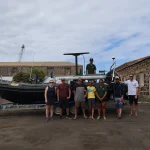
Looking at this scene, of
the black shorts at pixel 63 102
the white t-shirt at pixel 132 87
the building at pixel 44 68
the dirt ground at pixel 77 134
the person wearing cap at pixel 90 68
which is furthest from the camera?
the building at pixel 44 68

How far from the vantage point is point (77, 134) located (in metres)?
7.61

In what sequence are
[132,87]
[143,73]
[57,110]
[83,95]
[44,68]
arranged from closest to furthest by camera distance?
1. [83,95]
2. [132,87]
3. [57,110]
4. [143,73]
5. [44,68]

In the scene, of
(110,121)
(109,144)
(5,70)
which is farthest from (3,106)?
(5,70)

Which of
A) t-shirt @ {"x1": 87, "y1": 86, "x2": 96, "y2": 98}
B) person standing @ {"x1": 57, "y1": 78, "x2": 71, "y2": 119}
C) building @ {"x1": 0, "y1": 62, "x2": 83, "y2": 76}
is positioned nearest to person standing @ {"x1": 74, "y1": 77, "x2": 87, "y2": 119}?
t-shirt @ {"x1": 87, "y1": 86, "x2": 96, "y2": 98}

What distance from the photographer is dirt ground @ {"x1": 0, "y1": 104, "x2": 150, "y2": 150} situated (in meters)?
6.34

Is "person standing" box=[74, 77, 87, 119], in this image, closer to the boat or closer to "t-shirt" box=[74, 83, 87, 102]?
"t-shirt" box=[74, 83, 87, 102]

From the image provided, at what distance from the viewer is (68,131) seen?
26.4ft

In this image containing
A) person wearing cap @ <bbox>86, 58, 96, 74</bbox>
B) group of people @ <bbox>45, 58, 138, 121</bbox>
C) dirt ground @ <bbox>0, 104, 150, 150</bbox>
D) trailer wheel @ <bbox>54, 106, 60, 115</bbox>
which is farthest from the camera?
person wearing cap @ <bbox>86, 58, 96, 74</bbox>

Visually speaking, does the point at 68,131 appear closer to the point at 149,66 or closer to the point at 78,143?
the point at 78,143

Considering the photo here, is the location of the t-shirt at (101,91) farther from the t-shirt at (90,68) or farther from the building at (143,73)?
the building at (143,73)

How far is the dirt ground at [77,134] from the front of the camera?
6.34m

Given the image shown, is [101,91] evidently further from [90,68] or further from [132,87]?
[90,68]

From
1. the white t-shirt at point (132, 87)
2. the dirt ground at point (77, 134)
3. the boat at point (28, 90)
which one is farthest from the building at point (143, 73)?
the dirt ground at point (77, 134)

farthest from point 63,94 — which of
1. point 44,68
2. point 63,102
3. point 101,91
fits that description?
point 44,68
